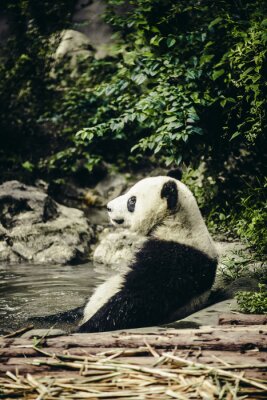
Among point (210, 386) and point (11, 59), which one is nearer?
point (210, 386)

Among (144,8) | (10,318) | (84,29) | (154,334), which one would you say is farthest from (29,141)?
(154,334)

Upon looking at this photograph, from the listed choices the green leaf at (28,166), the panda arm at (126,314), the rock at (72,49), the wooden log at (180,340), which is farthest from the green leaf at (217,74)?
the rock at (72,49)

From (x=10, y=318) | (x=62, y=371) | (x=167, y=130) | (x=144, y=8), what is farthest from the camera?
(x=144, y=8)

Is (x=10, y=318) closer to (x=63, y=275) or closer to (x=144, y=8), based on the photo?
(x=63, y=275)

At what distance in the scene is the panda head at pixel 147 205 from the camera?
144 inches

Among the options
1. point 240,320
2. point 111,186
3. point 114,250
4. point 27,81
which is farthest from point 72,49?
point 240,320

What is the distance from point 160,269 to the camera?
334cm

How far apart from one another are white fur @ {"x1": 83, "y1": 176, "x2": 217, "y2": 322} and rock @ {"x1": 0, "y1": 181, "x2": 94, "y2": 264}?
2.73 m

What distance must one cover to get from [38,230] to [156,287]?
3984 millimetres

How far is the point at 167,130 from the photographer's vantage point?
483 cm

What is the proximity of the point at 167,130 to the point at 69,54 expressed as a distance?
6132 mm

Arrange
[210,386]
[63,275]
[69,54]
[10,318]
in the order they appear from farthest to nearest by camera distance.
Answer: [69,54], [63,275], [10,318], [210,386]

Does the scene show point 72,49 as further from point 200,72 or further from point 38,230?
point 200,72

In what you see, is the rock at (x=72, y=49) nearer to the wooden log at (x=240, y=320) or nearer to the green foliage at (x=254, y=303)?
the green foliage at (x=254, y=303)
